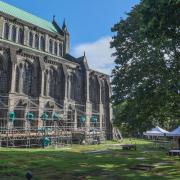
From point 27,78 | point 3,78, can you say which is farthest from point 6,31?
point 3,78

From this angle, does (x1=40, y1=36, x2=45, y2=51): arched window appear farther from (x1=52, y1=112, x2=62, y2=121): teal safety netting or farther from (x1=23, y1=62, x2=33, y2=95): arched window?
(x1=52, y1=112, x2=62, y2=121): teal safety netting

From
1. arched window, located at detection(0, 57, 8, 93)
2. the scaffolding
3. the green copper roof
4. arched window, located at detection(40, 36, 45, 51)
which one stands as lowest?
the scaffolding

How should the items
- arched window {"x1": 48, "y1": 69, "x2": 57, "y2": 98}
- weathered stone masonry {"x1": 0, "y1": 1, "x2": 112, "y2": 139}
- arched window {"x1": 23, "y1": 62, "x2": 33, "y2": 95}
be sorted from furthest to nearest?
1. arched window {"x1": 48, "y1": 69, "x2": 57, "y2": 98}
2. arched window {"x1": 23, "y1": 62, "x2": 33, "y2": 95}
3. weathered stone masonry {"x1": 0, "y1": 1, "x2": 112, "y2": 139}

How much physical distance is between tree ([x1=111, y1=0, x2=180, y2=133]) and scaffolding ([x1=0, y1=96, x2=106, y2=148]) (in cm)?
2055

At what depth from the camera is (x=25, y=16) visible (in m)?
65.9

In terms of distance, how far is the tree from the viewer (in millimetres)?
22016

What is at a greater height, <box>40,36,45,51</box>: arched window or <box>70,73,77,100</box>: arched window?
<box>40,36,45,51</box>: arched window

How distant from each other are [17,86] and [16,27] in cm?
1518

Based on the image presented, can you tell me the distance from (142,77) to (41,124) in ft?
98.2

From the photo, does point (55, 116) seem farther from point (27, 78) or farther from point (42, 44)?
point (42, 44)

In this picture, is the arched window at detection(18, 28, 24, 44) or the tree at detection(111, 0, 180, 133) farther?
the arched window at detection(18, 28, 24, 44)

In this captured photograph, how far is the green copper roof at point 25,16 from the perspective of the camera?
61.6 m

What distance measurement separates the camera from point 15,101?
48.2m

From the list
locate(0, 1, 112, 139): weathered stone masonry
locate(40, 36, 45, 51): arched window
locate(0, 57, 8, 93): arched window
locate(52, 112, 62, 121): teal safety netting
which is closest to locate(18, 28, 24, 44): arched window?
locate(0, 1, 112, 139): weathered stone masonry
